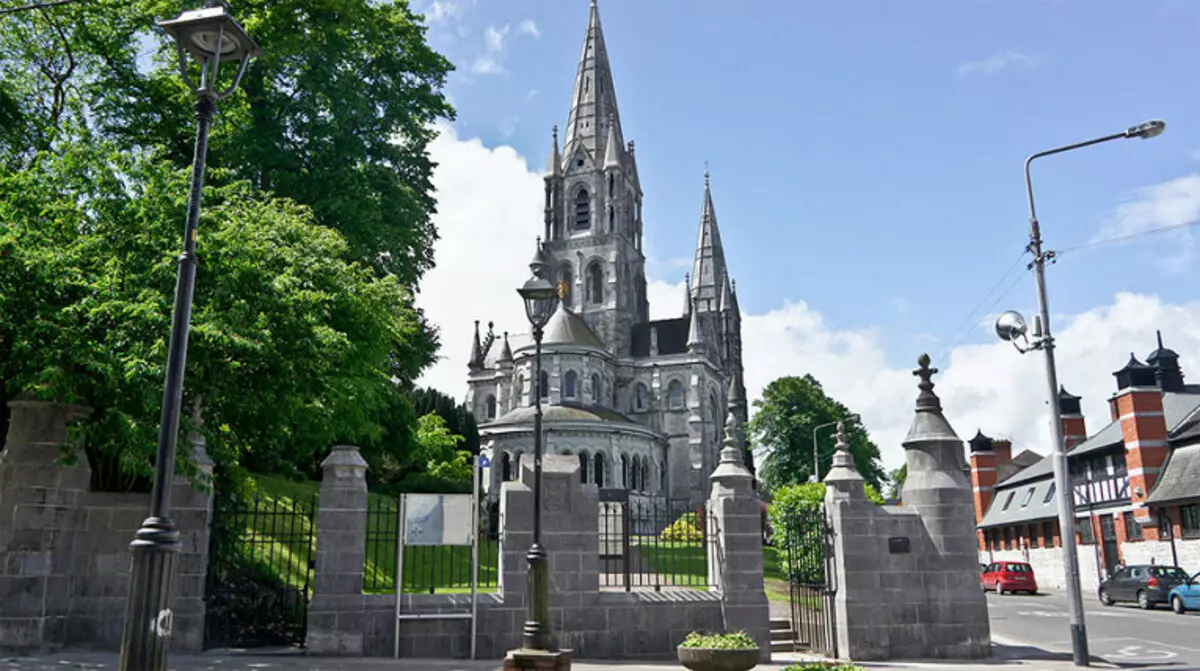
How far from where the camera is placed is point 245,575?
1421 cm

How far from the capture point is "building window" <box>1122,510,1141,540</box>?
38031mm

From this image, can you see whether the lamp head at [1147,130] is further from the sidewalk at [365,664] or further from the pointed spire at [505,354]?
the pointed spire at [505,354]

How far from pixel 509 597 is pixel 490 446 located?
47164 mm

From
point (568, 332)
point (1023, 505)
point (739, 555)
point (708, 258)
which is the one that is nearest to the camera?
point (739, 555)

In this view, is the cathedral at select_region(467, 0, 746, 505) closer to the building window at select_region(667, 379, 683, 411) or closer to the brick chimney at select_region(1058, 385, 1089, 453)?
the building window at select_region(667, 379, 683, 411)

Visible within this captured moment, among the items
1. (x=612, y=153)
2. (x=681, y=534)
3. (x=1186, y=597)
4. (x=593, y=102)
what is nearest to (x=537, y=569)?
(x=681, y=534)

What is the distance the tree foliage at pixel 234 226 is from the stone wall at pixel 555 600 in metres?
2.72

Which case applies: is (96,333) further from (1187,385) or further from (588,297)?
(588,297)

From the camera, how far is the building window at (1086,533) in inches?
1644

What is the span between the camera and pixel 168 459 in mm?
7273

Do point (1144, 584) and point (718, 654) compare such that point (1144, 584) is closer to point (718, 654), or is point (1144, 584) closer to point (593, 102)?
point (718, 654)

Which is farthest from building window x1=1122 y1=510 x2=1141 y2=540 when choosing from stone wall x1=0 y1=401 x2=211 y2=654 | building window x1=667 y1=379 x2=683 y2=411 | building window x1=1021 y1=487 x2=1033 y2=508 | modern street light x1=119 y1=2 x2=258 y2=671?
modern street light x1=119 y1=2 x2=258 y2=671

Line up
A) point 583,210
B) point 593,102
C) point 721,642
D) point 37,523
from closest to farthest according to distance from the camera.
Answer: point 721,642, point 37,523, point 583,210, point 593,102

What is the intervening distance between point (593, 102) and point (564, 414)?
35397 millimetres
